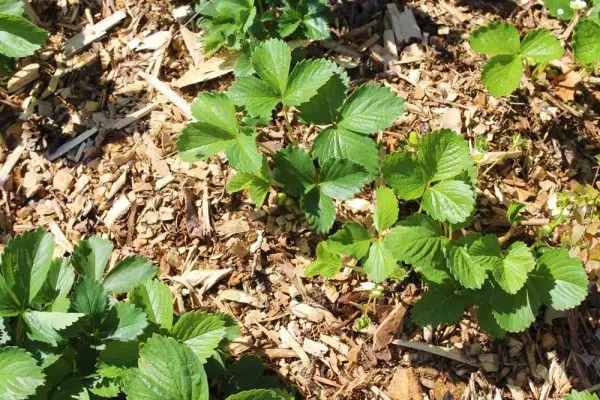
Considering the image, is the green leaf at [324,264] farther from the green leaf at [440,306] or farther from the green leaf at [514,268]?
the green leaf at [514,268]

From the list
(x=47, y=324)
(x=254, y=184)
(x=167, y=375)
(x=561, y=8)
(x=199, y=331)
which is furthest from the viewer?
(x=561, y=8)

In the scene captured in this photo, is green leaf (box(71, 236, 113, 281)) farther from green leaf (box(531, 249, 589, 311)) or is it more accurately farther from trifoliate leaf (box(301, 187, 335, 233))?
green leaf (box(531, 249, 589, 311))

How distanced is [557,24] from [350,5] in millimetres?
715

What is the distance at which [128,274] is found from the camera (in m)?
1.83

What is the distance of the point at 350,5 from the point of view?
238 centimetres

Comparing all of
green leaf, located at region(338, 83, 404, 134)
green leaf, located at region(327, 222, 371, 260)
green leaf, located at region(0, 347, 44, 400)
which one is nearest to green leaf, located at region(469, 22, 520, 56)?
green leaf, located at region(338, 83, 404, 134)

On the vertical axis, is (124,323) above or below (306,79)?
below

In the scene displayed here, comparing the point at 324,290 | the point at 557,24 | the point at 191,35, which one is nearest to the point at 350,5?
the point at 191,35

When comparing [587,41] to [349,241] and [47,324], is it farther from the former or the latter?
[47,324]

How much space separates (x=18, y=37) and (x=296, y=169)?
928 millimetres

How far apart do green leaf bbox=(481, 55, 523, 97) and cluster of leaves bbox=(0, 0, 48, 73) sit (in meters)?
1.32

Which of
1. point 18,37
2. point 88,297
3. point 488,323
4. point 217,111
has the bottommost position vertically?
point 488,323

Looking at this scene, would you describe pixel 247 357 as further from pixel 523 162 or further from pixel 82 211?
pixel 523 162

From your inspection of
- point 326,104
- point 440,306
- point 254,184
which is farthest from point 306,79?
point 440,306
